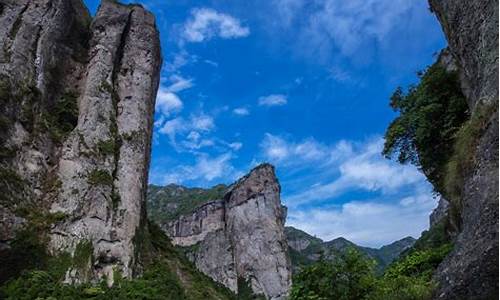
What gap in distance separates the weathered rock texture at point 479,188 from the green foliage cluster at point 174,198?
123888 millimetres

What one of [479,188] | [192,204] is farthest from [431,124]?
[192,204]

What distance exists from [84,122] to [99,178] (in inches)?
185

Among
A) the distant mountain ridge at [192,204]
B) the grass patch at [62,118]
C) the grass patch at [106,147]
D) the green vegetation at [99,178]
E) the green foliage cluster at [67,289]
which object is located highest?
the distant mountain ridge at [192,204]

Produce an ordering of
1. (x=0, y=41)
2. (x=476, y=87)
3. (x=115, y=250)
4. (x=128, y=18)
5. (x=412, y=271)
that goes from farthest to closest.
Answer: (x=128, y=18), (x=0, y=41), (x=115, y=250), (x=412, y=271), (x=476, y=87)

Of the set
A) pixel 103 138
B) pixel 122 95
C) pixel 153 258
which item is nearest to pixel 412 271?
pixel 153 258

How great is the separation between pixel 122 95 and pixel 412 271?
25704 millimetres

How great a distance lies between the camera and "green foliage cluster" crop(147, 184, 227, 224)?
139887 millimetres

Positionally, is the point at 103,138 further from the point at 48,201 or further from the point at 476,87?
the point at 476,87

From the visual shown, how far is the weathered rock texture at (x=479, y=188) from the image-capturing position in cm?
645

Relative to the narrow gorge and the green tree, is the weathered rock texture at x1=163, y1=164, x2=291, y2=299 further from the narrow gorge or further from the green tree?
the green tree

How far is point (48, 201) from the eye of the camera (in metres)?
26.5

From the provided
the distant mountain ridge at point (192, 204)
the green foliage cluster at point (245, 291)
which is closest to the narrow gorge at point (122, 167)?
the green foliage cluster at point (245, 291)

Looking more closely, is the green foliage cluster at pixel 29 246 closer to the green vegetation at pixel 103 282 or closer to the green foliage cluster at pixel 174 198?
the green vegetation at pixel 103 282

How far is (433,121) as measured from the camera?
1842cm
